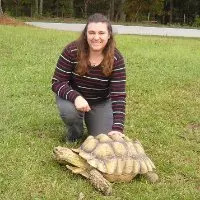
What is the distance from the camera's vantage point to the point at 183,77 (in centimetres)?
968

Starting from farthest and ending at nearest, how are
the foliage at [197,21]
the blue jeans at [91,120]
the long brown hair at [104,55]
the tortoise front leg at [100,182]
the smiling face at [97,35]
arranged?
the foliage at [197,21]
the blue jeans at [91,120]
the long brown hair at [104,55]
the smiling face at [97,35]
the tortoise front leg at [100,182]

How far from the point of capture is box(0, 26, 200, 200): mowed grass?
423cm

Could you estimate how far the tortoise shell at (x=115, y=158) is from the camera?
4262 millimetres

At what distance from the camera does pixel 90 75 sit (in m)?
5.00

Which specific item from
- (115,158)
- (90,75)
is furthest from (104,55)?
(115,158)

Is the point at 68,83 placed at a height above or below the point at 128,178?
above

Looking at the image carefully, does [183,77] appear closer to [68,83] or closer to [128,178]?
[68,83]

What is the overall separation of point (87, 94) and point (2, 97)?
229cm

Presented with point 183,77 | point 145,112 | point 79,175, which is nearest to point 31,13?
point 183,77

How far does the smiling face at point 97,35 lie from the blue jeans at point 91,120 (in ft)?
2.19

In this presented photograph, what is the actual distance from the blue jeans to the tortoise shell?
2.31 feet

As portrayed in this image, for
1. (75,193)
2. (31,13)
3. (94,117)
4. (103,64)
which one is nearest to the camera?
(75,193)

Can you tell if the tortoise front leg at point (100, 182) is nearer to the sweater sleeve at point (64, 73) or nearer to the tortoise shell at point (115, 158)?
the tortoise shell at point (115, 158)

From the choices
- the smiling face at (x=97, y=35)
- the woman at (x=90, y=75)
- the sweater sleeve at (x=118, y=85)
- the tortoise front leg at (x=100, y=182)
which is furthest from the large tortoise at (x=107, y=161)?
the smiling face at (x=97, y=35)
